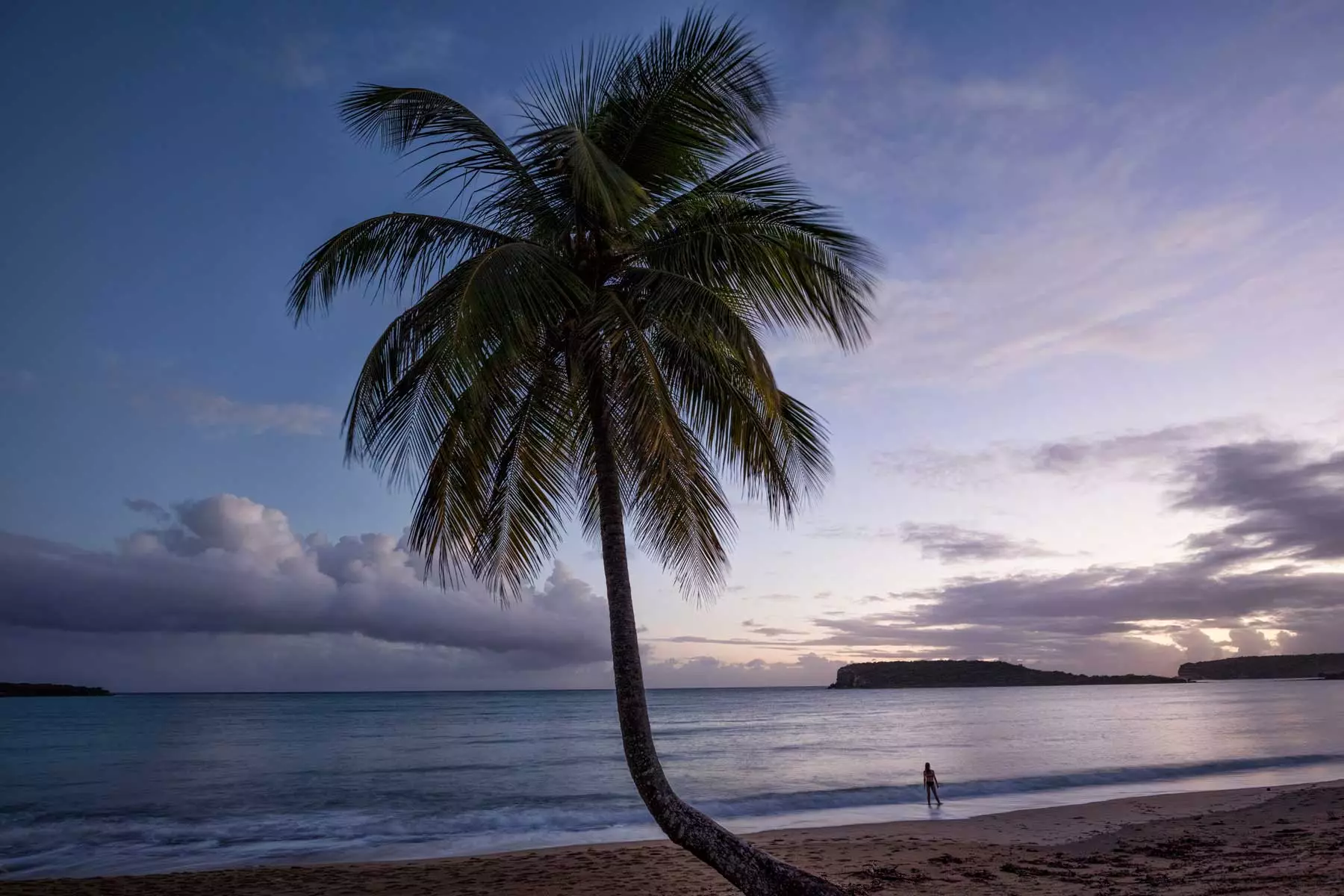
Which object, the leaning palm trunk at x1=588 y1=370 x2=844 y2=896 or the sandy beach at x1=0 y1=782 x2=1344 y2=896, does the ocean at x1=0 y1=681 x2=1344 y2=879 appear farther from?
the leaning palm trunk at x1=588 y1=370 x2=844 y2=896

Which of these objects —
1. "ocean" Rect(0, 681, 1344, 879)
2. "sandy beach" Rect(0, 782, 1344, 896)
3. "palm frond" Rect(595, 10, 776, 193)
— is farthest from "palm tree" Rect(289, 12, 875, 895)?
"ocean" Rect(0, 681, 1344, 879)

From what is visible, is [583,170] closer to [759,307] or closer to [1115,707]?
[759,307]

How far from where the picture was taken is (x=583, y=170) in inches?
225

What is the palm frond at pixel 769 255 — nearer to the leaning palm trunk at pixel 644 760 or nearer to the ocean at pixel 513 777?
the leaning palm trunk at pixel 644 760

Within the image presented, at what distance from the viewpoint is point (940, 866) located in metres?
11.7

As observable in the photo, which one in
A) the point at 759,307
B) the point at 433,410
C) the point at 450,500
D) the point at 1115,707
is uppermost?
the point at 759,307

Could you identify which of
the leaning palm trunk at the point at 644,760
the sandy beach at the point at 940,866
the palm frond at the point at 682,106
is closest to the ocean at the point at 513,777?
the sandy beach at the point at 940,866

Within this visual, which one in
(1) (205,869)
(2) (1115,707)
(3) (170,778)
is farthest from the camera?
(2) (1115,707)

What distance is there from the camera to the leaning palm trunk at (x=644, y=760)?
18.5 ft

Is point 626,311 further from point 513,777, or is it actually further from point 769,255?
point 513,777

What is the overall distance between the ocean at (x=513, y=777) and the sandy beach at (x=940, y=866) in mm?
2516

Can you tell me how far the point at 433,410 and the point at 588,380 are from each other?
4.27ft

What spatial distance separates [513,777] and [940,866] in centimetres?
2195

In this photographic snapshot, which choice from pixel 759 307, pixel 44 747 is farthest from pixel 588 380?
pixel 44 747
